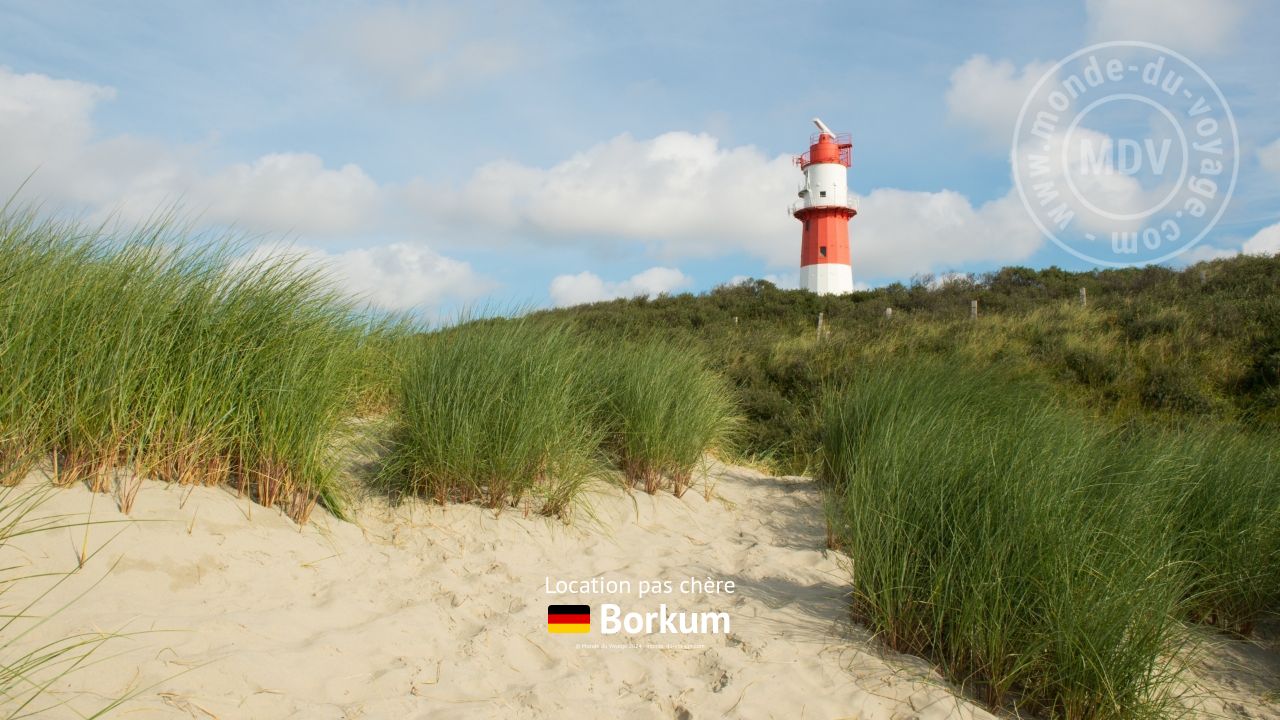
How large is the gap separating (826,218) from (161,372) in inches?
1074

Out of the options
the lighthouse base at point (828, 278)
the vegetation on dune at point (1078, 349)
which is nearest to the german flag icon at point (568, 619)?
the vegetation on dune at point (1078, 349)

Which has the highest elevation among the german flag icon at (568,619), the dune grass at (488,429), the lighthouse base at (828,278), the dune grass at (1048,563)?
the lighthouse base at (828,278)

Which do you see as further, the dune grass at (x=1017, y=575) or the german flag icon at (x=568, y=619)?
the german flag icon at (x=568, y=619)

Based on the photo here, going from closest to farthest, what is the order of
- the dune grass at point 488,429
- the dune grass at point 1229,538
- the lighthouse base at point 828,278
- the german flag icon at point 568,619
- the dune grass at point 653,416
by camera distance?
1. the german flag icon at point 568,619
2. the dune grass at point 1229,538
3. the dune grass at point 488,429
4. the dune grass at point 653,416
5. the lighthouse base at point 828,278

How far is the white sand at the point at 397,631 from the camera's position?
255 cm

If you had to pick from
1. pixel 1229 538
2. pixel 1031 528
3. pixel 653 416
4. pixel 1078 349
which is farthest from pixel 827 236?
pixel 1031 528

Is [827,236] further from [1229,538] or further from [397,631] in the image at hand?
[397,631]

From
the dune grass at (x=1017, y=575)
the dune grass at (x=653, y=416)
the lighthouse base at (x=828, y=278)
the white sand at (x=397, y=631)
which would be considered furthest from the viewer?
the lighthouse base at (x=828, y=278)

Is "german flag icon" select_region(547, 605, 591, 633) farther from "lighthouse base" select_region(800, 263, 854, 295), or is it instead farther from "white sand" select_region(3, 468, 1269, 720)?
"lighthouse base" select_region(800, 263, 854, 295)

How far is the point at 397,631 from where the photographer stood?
122 inches

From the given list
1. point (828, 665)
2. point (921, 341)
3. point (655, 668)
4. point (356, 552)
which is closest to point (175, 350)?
point (356, 552)

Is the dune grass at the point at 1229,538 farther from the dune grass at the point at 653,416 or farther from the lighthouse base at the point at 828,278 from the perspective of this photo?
the lighthouse base at the point at 828,278

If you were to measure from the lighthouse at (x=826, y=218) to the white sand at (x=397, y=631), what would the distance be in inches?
977

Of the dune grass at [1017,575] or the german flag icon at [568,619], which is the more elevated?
the dune grass at [1017,575]
